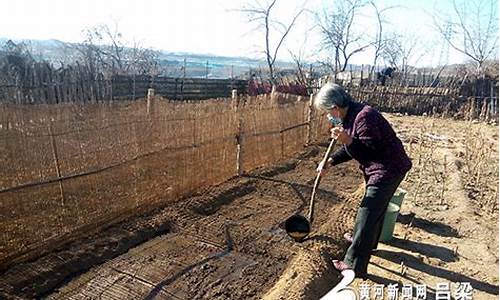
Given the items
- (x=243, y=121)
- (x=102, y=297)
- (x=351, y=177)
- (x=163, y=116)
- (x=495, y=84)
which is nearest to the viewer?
(x=102, y=297)

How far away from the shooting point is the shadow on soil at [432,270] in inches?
149

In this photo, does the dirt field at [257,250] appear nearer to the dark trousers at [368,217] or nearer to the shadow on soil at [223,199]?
the shadow on soil at [223,199]

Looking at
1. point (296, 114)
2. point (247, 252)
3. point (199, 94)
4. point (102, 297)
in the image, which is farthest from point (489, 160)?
point (199, 94)

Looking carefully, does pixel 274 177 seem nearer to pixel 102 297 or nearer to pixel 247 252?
pixel 247 252

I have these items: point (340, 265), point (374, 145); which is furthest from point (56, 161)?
point (374, 145)

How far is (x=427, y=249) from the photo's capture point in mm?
4457

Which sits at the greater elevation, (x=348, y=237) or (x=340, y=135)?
(x=340, y=135)

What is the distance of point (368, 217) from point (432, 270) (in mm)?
1102

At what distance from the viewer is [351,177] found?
7246 millimetres

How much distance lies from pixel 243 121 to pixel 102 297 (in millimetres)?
3691

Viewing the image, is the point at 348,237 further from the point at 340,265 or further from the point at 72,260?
the point at 72,260

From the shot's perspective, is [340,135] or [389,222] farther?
[389,222]

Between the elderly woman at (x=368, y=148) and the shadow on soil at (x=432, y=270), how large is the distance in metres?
0.81

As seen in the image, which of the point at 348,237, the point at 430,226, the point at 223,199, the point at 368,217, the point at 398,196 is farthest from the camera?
the point at 223,199
